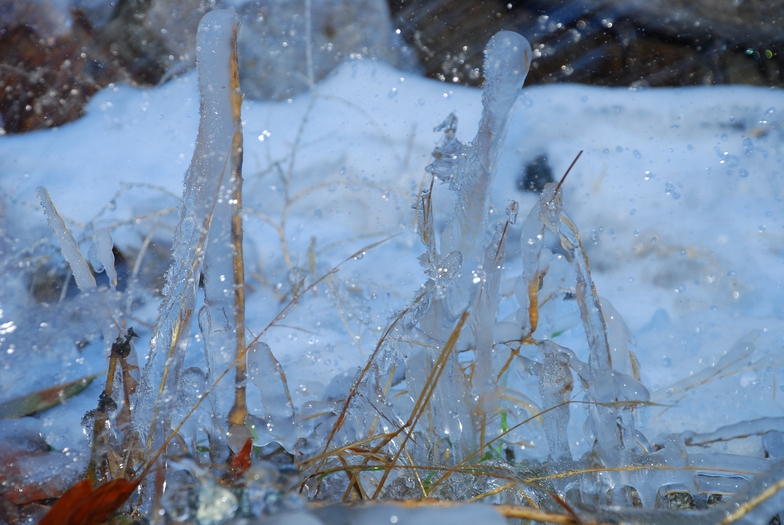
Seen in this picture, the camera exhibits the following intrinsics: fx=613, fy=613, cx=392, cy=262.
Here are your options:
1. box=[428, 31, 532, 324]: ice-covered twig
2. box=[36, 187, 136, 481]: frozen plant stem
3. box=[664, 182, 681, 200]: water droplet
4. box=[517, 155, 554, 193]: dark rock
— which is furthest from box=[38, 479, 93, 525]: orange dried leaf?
box=[664, 182, 681, 200]: water droplet

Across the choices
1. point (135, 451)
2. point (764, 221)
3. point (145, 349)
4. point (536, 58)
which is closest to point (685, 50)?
point (536, 58)

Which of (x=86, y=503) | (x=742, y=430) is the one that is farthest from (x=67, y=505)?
(x=742, y=430)

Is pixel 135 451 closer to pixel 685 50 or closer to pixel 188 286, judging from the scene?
pixel 188 286

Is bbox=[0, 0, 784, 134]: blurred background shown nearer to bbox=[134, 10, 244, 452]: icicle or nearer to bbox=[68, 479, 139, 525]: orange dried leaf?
bbox=[134, 10, 244, 452]: icicle

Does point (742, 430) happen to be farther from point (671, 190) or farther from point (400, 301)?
point (671, 190)

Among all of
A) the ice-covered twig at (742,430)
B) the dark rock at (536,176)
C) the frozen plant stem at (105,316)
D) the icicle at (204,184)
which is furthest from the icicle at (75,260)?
the dark rock at (536,176)
